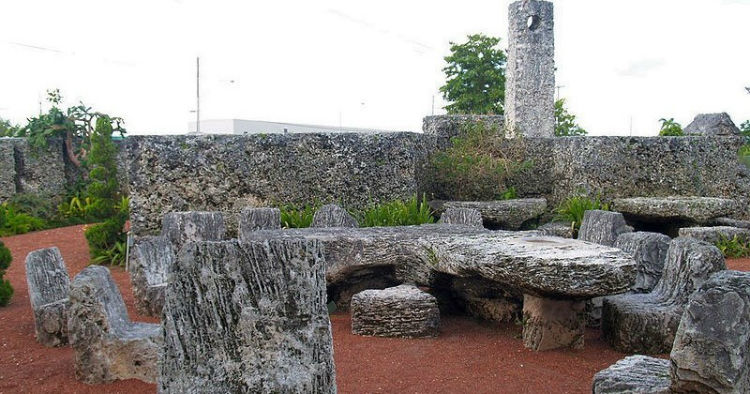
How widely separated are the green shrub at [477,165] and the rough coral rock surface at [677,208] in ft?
5.45

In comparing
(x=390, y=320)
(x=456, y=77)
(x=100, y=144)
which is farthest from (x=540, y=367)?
(x=456, y=77)

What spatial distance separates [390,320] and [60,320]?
2751mm

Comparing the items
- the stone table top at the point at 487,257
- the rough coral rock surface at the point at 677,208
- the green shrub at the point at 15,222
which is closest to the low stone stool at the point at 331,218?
the stone table top at the point at 487,257

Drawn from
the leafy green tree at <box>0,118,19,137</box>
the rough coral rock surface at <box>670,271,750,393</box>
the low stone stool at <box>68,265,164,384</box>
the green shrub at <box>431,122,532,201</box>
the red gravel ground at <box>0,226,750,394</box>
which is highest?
the leafy green tree at <box>0,118,19,137</box>

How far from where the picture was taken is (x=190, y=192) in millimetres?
9172

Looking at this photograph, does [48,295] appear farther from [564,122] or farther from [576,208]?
[564,122]

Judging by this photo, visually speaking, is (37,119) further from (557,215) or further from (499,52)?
(499,52)

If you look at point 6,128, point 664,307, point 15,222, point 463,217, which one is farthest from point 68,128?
point 664,307

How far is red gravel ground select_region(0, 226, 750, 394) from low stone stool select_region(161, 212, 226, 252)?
1.93 meters

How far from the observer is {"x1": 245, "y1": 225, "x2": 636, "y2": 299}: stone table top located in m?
4.72

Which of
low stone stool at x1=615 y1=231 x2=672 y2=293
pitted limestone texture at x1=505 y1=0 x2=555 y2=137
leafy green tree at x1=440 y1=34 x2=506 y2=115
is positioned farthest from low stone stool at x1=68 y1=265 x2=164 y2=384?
leafy green tree at x1=440 y1=34 x2=506 y2=115

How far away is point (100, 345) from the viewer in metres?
4.74

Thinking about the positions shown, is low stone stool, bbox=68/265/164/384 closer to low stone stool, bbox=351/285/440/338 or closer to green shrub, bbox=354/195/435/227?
low stone stool, bbox=351/285/440/338

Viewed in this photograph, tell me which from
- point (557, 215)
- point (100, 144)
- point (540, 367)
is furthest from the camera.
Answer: point (100, 144)
